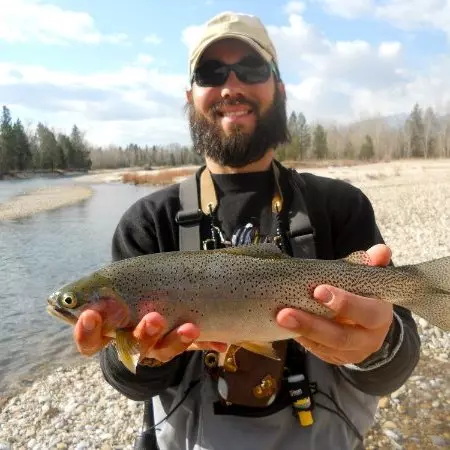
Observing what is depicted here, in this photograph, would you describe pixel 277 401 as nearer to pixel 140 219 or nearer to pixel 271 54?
pixel 140 219

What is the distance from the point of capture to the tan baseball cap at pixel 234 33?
3143 millimetres

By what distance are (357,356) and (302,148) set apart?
266 ft

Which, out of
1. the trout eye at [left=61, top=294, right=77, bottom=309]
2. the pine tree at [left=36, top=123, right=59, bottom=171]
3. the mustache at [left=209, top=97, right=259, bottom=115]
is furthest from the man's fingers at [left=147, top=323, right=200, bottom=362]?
the pine tree at [left=36, top=123, right=59, bottom=171]

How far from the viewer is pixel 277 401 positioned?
2596mm

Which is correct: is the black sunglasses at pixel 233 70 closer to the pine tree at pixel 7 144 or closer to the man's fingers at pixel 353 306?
Result: the man's fingers at pixel 353 306

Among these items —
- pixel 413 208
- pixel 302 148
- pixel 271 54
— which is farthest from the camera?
pixel 302 148

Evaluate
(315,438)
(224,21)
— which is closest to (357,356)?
(315,438)

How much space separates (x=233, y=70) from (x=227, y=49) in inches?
7.0

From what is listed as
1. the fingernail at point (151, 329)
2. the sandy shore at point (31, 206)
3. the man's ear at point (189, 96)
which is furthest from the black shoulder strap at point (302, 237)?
the sandy shore at point (31, 206)

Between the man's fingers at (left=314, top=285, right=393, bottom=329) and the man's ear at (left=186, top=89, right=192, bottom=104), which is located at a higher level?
the man's ear at (left=186, top=89, right=192, bottom=104)

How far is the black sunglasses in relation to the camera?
3.18 meters

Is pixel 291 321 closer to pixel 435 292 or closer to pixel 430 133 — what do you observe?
pixel 435 292

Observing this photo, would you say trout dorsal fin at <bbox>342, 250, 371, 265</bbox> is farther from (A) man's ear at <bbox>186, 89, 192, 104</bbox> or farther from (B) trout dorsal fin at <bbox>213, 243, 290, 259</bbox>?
(A) man's ear at <bbox>186, 89, 192, 104</bbox>

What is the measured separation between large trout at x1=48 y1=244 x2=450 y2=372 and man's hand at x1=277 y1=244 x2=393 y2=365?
10cm
